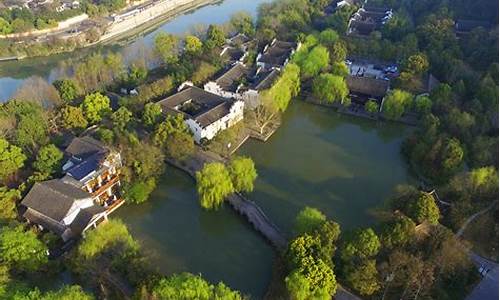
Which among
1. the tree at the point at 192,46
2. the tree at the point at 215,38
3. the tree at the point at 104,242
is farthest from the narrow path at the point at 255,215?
the tree at the point at 215,38

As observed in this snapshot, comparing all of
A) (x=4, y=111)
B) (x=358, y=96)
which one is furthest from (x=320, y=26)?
(x=4, y=111)

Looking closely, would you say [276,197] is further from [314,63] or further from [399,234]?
[314,63]

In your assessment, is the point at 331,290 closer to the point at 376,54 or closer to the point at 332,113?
the point at 332,113

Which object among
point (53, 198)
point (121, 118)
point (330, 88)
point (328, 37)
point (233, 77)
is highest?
point (121, 118)

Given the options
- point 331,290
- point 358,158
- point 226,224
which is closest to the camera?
point 331,290

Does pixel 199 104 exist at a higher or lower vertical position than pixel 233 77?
higher

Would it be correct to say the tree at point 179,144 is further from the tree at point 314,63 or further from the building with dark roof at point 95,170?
the tree at point 314,63

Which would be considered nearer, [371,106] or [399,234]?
[399,234]

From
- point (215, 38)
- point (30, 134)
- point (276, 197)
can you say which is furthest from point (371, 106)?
point (30, 134)
